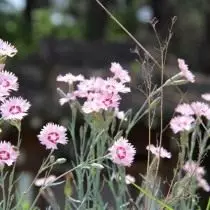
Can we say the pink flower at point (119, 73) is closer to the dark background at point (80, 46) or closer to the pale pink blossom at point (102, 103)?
the pale pink blossom at point (102, 103)

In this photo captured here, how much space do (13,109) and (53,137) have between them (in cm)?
7

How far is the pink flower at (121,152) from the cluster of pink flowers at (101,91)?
0.31ft

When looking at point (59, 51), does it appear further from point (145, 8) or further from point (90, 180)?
point (145, 8)

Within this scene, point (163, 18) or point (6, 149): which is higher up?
point (163, 18)

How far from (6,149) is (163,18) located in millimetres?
7348

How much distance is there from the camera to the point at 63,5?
45.5 ft

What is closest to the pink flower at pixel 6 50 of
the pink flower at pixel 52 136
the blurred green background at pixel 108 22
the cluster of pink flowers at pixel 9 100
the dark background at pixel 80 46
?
the cluster of pink flowers at pixel 9 100

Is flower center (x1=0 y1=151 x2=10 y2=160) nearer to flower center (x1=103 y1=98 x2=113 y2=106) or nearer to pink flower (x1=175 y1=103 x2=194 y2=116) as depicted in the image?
flower center (x1=103 y1=98 x2=113 y2=106)

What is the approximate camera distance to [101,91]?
1.15m

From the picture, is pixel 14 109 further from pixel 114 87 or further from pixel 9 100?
pixel 114 87

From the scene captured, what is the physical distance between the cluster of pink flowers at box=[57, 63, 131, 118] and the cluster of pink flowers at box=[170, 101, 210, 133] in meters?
0.13

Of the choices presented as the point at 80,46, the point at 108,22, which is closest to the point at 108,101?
the point at 80,46

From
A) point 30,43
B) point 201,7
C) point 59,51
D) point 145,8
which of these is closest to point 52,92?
point 59,51

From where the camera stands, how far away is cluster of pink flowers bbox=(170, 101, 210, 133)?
121 cm
